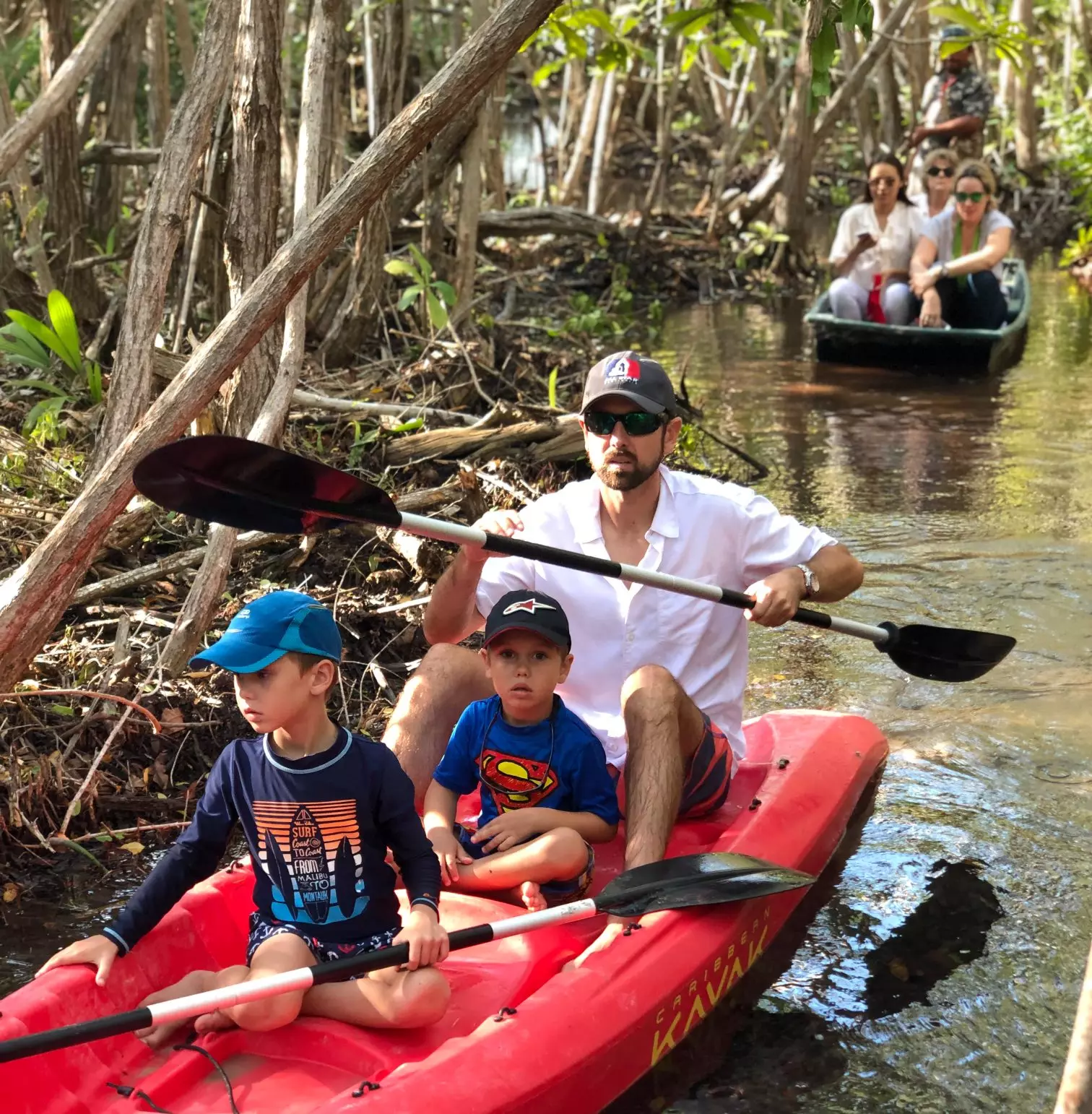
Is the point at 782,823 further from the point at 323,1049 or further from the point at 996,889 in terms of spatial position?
the point at 323,1049

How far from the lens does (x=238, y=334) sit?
4.04 metres

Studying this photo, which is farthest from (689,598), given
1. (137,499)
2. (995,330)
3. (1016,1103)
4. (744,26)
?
(995,330)

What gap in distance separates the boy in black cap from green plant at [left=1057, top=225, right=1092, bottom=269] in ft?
43.7

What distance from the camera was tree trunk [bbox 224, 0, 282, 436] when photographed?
208 inches

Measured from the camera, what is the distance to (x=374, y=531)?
5.73 metres

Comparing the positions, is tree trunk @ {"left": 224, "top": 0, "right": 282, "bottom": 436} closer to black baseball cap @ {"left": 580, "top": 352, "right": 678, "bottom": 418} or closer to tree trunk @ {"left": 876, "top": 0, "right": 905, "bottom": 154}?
black baseball cap @ {"left": 580, "top": 352, "right": 678, "bottom": 418}

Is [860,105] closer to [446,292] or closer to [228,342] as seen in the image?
[446,292]

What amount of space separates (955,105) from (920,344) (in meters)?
3.98

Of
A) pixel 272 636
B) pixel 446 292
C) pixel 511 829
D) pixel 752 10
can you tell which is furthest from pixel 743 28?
pixel 446 292

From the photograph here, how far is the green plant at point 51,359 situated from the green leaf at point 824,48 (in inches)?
132

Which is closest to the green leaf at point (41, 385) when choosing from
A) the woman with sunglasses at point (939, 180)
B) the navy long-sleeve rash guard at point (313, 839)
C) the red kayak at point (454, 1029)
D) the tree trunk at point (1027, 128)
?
the red kayak at point (454, 1029)

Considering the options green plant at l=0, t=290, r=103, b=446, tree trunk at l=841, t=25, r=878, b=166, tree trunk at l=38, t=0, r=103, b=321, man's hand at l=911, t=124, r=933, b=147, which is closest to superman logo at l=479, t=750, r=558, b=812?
green plant at l=0, t=290, r=103, b=446

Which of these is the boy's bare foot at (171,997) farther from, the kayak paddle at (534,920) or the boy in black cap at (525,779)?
the boy in black cap at (525,779)

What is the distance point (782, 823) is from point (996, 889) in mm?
737
